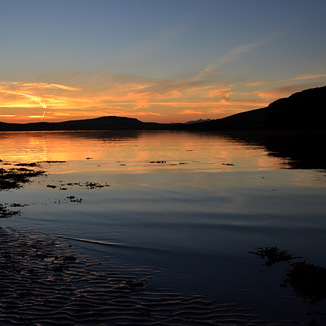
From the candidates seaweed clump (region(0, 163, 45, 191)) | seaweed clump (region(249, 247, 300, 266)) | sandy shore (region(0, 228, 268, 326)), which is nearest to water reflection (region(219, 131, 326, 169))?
seaweed clump (region(0, 163, 45, 191))

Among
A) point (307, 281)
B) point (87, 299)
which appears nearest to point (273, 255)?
point (307, 281)

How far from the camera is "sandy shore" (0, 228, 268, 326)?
8.38 meters

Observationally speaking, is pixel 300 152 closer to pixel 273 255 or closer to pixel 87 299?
pixel 273 255

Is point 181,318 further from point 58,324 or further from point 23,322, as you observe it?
point 23,322

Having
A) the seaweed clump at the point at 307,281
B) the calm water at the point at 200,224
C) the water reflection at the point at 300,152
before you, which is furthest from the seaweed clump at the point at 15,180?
the water reflection at the point at 300,152

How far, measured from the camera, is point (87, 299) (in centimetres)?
929

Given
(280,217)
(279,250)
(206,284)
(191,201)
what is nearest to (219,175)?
(191,201)

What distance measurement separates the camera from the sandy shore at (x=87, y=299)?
8375mm

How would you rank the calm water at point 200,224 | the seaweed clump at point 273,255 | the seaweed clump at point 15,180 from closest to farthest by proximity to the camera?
the calm water at point 200,224
the seaweed clump at point 273,255
the seaweed clump at point 15,180

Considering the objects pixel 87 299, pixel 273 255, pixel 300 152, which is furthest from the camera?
pixel 300 152

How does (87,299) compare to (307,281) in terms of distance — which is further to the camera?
(307,281)

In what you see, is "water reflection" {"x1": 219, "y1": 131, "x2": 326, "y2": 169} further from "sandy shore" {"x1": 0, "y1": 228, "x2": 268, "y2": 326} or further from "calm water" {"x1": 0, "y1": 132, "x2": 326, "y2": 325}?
"sandy shore" {"x1": 0, "y1": 228, "x2": 268, "y2": 326}

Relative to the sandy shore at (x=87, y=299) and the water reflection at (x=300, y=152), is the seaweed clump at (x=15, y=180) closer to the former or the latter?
the sandy shore at (x=87, y=299)

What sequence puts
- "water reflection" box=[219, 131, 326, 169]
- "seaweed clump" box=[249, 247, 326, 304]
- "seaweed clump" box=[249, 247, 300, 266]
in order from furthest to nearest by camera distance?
"water reflection" box=[219, 131, 326, 169]
"seaweed clump" box=[249, 247, 300, 266]
"seaweed clump" box=[249, 247, 326, 304]
